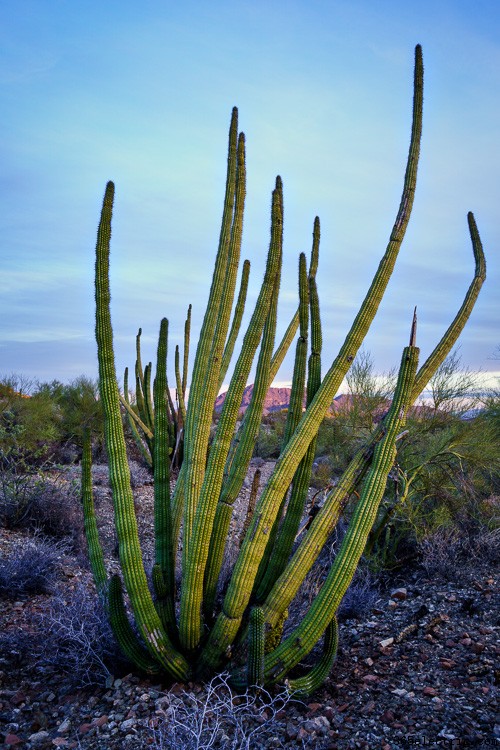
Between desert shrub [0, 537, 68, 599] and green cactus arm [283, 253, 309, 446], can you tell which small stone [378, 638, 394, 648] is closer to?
green cactus arm [283, 253, 309, 446]

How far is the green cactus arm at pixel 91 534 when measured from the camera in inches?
205

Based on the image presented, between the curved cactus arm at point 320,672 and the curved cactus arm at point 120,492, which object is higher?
the curved cactus arm at point 120,492

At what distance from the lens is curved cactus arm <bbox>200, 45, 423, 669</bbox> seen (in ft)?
14.4

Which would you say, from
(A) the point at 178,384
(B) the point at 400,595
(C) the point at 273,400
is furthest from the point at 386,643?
(C) the point at 273,400

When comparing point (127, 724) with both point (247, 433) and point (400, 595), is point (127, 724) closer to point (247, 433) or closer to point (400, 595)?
point (247, 433)

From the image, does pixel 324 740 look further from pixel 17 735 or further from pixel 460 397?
pixel 460 397

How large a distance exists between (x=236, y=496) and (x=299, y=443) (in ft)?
2.12

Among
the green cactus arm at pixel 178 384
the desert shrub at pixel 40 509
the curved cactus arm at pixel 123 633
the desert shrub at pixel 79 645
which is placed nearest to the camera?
the curved cactus arm at pixel 123 633

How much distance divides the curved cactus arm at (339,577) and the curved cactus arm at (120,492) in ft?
2.37

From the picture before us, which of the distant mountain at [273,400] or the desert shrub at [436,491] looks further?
the distant mountain at [273,400]

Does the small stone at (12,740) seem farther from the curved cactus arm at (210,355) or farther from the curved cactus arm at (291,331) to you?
the curved cactus arm at (291,331)

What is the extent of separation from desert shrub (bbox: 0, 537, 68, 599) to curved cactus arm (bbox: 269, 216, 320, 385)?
10.7 feet

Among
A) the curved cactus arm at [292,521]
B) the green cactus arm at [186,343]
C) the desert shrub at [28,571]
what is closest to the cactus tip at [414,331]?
the curved cactus arm at [292,521]

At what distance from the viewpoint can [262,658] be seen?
4211 mm
